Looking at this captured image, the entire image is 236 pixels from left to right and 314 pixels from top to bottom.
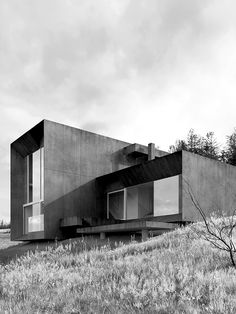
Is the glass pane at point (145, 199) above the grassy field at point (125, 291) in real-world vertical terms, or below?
above

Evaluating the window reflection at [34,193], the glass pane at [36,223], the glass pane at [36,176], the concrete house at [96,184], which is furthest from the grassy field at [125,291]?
the glass pane at [36,176]

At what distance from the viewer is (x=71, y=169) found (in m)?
24.0

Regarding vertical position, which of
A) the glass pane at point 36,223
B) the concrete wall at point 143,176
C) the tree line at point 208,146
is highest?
the tree line at point 208,146

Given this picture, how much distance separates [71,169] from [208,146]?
27.1m

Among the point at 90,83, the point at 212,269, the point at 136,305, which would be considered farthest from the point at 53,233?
the point at 136,305

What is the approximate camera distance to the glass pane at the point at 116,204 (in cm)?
2402

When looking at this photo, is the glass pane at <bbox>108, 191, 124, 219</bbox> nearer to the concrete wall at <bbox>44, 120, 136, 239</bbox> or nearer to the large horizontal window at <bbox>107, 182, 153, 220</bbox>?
the large horizontal window at <bbox>107, 182, 153, 220</bbox>

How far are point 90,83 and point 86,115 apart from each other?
3455 millimetres

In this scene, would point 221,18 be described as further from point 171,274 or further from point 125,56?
point 171,274

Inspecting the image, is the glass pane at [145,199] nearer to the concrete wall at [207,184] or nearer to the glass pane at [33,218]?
the concrete wall at [207,184]

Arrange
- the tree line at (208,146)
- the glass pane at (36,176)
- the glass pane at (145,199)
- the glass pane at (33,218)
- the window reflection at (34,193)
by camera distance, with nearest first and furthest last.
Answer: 1. the glass pane at (145,199)
2. the glass pane at (33,218)
3. the window reflection at (34,193)
4. the glass pane at (36,176)
5. the tree line at (208,146)

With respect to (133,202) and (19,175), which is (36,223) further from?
(133,202)

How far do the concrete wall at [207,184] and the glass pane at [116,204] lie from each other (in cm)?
511

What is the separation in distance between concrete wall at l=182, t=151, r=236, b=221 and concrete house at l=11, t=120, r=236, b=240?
5 cm
